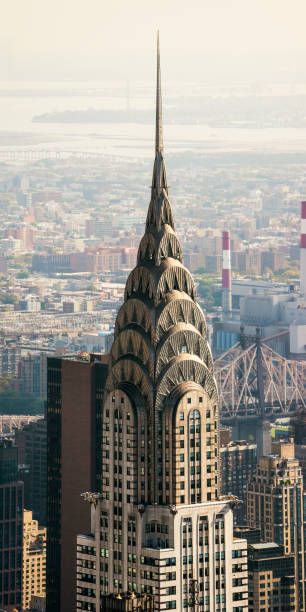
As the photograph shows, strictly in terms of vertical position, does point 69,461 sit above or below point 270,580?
above

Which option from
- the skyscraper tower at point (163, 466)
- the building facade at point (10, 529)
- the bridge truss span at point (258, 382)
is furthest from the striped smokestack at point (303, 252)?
the skyscraper tower at point (163, 466)

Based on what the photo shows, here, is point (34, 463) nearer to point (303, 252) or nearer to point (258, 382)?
point (258, 382)

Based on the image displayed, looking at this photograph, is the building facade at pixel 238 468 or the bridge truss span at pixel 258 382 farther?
the bridge truss span at pixel 258 382

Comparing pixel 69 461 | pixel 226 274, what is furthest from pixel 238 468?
pixel 226 274

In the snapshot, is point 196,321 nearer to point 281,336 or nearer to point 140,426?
point 140,426

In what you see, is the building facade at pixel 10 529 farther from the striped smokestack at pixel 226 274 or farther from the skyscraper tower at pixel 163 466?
the striped smokestack at pixel 226 274

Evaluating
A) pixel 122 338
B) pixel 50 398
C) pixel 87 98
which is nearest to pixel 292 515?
pixel 50 398

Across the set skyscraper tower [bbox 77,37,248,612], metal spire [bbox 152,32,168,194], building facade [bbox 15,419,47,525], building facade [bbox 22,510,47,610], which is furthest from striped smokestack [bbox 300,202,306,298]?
skyscraper tower [bbox 77,37,248,612]
